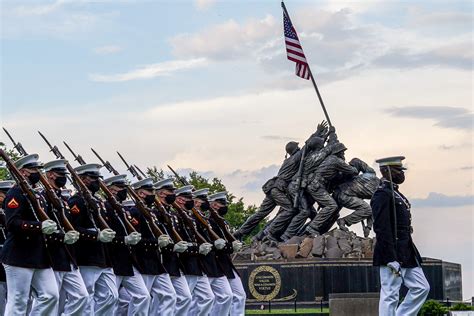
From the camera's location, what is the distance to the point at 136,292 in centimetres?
1803

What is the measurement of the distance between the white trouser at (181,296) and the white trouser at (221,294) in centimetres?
99

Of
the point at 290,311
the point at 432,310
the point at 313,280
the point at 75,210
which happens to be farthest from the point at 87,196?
the point at 313,280

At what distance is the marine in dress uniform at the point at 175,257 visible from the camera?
19.1 metres

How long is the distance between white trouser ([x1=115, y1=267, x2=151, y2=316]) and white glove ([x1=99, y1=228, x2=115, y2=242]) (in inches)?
42.3

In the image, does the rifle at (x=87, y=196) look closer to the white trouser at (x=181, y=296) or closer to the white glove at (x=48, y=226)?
the white glove at (x=48, y=226)

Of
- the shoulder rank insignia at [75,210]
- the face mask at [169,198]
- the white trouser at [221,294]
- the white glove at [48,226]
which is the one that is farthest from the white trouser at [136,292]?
the white glove at [48,226]

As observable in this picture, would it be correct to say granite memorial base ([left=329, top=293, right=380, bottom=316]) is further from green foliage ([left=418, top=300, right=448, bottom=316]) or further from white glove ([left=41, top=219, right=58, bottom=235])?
white glove ([left=41, top=219, right=58, bottom=235])

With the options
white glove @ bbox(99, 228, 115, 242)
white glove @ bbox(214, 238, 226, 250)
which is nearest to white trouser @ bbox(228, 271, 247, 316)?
white glove @ bbox(214, 238, 226, 250)

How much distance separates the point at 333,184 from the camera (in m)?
31.5

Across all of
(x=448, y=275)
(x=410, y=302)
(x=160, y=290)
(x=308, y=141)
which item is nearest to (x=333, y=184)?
(x=308, y=141)

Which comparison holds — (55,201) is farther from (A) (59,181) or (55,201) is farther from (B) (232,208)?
(B) (232,208)

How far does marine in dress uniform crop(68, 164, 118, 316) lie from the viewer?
1684 centimetres

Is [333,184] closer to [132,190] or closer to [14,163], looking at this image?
[132,190]

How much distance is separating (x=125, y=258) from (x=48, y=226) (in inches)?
115
